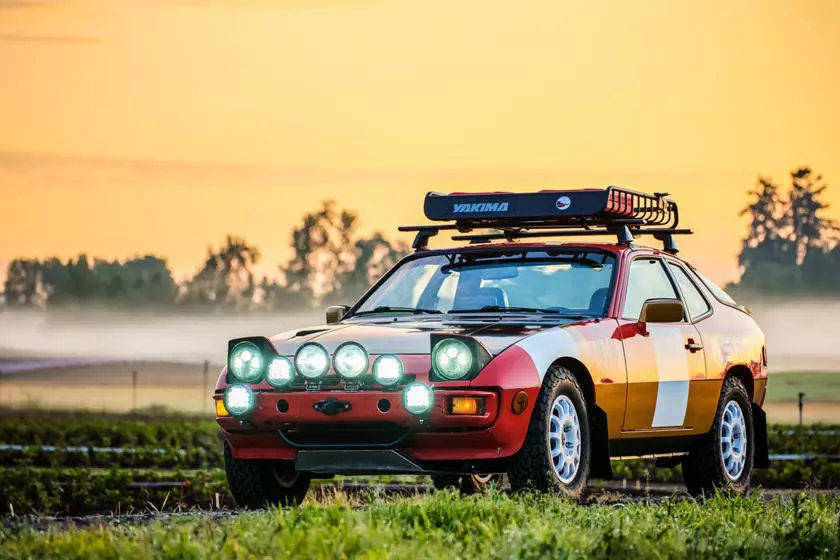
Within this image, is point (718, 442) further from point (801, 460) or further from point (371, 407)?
point (801, 460)

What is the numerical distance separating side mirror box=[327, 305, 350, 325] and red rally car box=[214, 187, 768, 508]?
14mm

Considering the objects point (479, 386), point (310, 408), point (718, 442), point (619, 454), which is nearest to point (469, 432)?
point (479, 386)

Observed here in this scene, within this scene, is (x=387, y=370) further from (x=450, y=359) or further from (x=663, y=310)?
(x=663, y=310)

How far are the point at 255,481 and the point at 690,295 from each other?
3.96m

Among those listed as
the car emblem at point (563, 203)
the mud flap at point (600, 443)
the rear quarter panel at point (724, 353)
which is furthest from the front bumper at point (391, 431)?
the rear quarter panel at point (724, 353)

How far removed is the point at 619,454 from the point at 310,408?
2369 millimetres

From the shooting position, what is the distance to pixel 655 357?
11.6 meters

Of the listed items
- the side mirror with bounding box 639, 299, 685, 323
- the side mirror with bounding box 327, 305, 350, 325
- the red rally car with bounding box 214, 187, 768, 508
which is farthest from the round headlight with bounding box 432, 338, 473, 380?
the side mirror with bounding box 327, 305, 350, 325

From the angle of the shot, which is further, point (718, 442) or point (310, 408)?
point (718, 442)

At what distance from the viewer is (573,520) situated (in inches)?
349

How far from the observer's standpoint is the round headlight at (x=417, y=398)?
9.63 meters

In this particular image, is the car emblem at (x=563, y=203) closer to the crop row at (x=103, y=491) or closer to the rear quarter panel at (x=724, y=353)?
the rear quarter panel at (x=724, y=353)

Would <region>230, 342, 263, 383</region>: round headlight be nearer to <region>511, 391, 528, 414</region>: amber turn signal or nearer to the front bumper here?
Result: the front bumper

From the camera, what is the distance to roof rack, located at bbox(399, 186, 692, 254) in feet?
39.5
